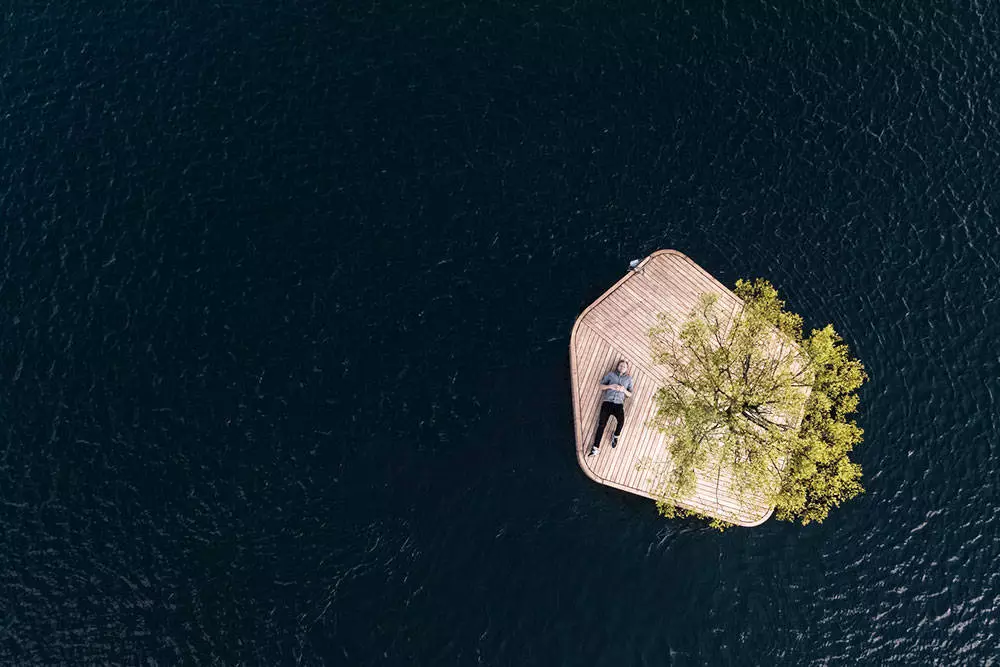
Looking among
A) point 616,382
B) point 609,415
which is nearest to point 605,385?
point 616,382

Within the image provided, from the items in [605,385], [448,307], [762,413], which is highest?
[448,307]

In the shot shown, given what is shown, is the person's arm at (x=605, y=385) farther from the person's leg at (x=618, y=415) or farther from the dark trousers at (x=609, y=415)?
the person's leg at (x=618, y=415)

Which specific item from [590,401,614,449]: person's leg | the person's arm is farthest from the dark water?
the person's arm

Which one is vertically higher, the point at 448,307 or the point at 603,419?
the point at 448,307

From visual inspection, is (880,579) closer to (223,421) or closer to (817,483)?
(817,483)

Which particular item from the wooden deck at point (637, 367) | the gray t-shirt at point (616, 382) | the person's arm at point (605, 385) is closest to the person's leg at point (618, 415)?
the gray t-shirt at point (616, 382)

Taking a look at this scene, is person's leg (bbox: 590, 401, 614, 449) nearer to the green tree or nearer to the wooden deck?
the wooden deck

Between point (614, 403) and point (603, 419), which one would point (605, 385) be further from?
point (603, 419)
